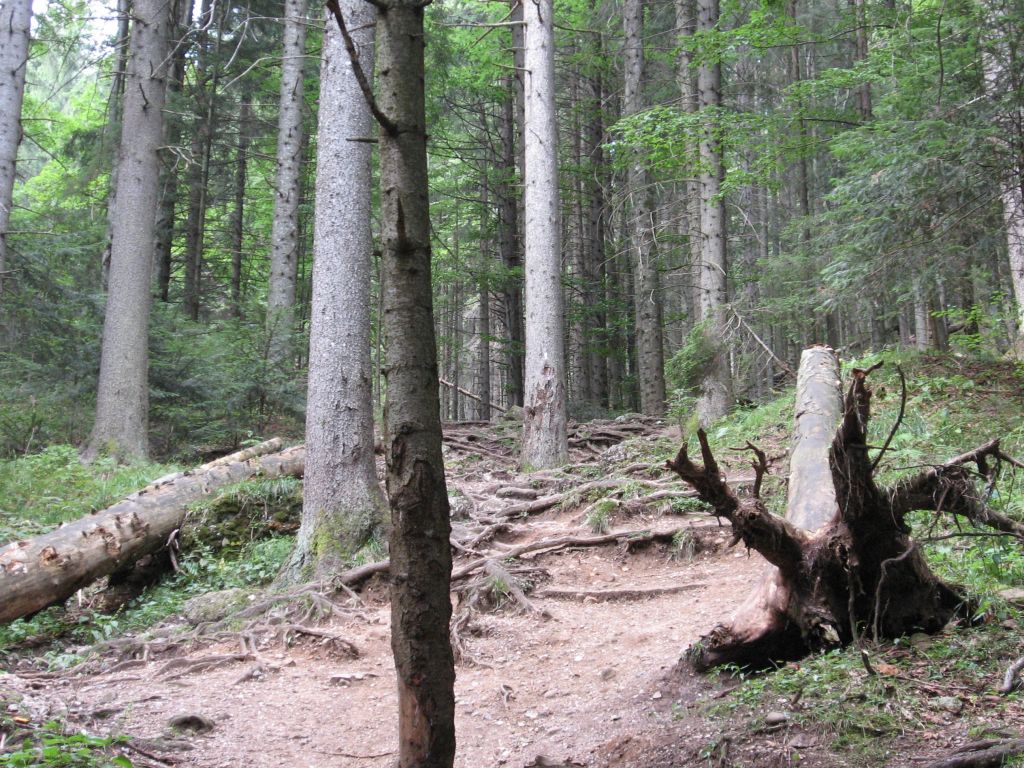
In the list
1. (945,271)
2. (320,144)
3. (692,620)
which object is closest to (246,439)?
(320,144)

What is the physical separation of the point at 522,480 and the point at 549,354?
206cm

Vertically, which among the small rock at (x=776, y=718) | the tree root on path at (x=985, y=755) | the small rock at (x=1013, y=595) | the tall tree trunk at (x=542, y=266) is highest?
the tall tree trunk at (x=542, y=266)

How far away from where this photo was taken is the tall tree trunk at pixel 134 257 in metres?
12.2

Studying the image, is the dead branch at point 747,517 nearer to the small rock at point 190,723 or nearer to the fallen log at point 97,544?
the small rock at point 190,723

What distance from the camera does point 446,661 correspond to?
257 centimetres

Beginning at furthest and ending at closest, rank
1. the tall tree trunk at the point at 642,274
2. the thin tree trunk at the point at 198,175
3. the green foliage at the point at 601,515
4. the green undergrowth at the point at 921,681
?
the thin tree trunk at the point at 198,175
the tall tree trunk at the point at 642,274
the green foliage at the point at 601,515
the green undergrowth at the point at 921,681

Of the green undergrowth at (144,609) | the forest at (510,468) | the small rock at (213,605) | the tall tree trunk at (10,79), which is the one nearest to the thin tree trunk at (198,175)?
the forest at (510,468)

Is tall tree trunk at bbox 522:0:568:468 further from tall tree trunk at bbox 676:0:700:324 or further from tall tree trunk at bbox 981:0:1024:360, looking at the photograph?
tall tree trunk at bbox 981:0:1024:360

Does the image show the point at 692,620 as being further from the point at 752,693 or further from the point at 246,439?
the point at 246,439

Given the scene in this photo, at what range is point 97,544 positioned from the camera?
23.5 feet

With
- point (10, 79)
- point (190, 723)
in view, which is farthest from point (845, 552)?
point (10, 79)

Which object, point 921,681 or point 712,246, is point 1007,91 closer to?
point 712,246

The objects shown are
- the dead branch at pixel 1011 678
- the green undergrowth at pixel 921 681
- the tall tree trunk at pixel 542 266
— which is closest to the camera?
the green undergrowth at pixel 921 681

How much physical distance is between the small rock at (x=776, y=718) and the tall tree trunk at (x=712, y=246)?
9.85 meters
